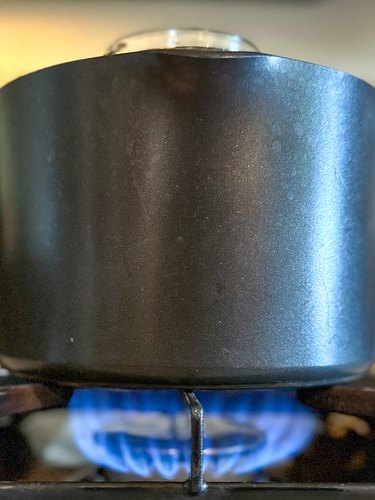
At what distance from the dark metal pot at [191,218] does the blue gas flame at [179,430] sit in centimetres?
10

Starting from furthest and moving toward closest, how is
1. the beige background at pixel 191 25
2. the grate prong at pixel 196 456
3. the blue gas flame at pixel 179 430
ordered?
the beige background at pixel 191 25 < the blue gas flame at pixel 179 430 < the grate prong at pixel 196 456

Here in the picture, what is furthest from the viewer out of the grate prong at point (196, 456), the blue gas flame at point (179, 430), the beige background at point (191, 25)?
the beige background at point (191, 25)

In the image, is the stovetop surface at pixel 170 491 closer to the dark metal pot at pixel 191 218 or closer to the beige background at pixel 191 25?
the dark metal pot at pixel 191 218

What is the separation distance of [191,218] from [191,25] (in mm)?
437

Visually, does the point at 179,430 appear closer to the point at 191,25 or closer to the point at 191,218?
the point at 191,218

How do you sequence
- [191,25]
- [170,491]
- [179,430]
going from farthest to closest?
[191,25]
[179,430]
[170,491]

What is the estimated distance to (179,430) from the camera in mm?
625

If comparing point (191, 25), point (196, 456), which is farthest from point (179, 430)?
point (191, 25)

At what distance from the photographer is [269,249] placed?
50cm

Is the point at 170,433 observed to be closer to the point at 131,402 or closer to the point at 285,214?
the point at 131,402

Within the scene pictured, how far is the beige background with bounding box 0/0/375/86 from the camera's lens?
32.6 inches

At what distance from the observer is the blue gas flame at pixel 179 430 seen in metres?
0.58

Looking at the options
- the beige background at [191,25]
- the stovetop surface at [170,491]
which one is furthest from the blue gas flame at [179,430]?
the beige background at [191,25]

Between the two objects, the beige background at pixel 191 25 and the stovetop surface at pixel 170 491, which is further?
the beige background at pixel 191 25
